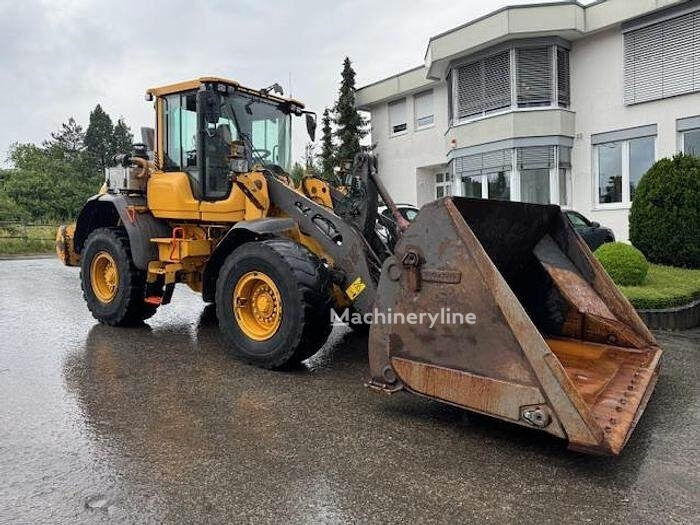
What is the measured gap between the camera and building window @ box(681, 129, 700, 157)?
14477 mm

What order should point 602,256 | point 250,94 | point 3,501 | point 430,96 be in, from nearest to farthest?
point 3,501 → point 250,94 → point 602,256 → point 430,96

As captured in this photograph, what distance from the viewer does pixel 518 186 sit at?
1698 centimetres

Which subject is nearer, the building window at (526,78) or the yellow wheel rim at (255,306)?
the yellow wheel rim at (255,306)

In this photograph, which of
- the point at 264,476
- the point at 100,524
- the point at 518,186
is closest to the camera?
the point at 100,524

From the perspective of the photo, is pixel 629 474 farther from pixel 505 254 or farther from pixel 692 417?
pixel 505 254

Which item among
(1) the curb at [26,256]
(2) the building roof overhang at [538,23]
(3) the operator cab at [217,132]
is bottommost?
(1) the curb at [26,256]

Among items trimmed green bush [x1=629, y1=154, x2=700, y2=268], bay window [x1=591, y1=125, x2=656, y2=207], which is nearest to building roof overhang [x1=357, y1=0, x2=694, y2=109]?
bay window [x1=591, y1=125, x2=656, y2=207]

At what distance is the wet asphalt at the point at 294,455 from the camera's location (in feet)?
8.57

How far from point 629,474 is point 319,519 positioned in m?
1.68

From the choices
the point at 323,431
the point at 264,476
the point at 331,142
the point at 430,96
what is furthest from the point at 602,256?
the point at 331,142

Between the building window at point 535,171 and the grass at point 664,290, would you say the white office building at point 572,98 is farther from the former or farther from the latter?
the grass at point 664,290

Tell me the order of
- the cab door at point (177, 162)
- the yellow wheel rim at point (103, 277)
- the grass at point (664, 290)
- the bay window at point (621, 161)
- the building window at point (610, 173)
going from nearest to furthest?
the cab door at point (177, 162)
the yellow wheel rim at point (103, 277)
the grass at point (664, 290)
the bay window at point (621, 161)
the building window at point (610, 173)

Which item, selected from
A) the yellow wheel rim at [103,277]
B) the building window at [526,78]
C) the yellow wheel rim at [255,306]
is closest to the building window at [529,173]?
the building window at [526,78]

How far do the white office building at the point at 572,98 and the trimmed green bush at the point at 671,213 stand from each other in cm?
470
